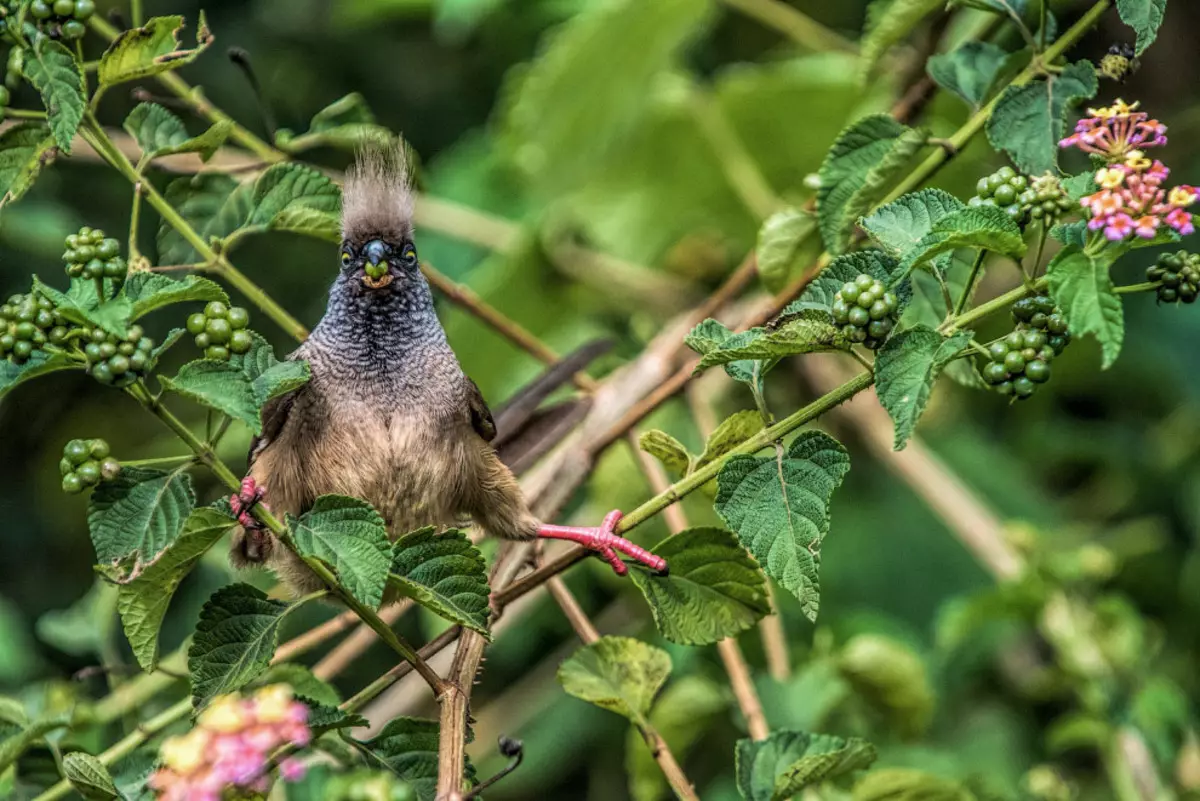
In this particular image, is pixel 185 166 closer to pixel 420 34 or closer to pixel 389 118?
pixel 389 118

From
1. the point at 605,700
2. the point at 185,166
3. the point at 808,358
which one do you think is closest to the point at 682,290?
the point at 808,358

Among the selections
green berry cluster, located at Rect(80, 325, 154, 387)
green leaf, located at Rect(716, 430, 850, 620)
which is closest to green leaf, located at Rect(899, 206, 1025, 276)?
green leaf, located at Rect(716, 430, 850, 620)

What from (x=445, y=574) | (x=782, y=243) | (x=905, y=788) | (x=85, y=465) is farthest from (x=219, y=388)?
(x=905, y=788)

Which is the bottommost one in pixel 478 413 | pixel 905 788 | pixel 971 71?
pixel 905 788

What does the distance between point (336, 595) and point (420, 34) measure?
5332mm

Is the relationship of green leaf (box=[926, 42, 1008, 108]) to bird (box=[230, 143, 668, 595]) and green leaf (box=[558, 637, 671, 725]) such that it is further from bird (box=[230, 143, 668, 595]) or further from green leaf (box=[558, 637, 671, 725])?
green leaf (box=[558, 637, 671, 725])

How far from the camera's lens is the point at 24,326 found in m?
1.67

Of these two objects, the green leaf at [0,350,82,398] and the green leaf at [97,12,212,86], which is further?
the green leaf at [97,12,212,86]

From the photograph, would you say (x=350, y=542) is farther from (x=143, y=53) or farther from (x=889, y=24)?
(x=889, y=24)

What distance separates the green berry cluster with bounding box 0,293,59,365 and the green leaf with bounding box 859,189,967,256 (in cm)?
117

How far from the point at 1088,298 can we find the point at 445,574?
0.97m

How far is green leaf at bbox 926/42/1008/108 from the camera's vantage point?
243cm

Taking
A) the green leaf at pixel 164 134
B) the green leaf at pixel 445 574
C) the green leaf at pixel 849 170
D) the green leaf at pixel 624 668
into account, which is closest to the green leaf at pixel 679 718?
the green leaf at pixel 624 668

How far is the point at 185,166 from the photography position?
→ 9.38ft
